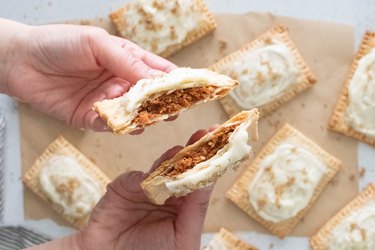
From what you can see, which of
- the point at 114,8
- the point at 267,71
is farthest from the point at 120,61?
the point at 267,71

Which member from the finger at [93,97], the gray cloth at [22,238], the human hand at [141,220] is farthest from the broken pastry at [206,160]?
the gray cloth at [22,238]

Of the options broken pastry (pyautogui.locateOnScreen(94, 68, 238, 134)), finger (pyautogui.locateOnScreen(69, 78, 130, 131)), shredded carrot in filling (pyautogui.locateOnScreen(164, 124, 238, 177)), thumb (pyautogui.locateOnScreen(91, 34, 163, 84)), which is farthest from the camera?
finger (pyautogui.locateOnScreen(69, 78, 130, 131))

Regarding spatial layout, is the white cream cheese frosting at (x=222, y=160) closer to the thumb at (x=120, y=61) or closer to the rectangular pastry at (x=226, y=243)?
the thumb at (x=120, y=61)

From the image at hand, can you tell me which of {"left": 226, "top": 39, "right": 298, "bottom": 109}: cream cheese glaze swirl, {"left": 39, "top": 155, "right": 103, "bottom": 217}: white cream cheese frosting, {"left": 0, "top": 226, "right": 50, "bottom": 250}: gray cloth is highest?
{"left": 226, "top": 39, "right": 298, "bottom": 109}: cream cheese glaze swirl

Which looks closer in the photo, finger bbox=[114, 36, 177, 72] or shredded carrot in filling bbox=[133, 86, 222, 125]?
shredded carrot in filling bbox=[133, 86, 222, 125]

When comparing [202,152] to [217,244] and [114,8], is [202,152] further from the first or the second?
[114,8]

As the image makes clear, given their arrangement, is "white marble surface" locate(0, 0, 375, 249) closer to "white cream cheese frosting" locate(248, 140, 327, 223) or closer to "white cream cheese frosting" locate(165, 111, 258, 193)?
"white cream cheese frosting" locate(248, 140, 327, 223)

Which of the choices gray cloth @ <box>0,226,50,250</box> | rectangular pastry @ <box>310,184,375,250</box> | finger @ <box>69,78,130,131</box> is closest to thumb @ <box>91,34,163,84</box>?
finger @ <box>69,78,130,131</box>
